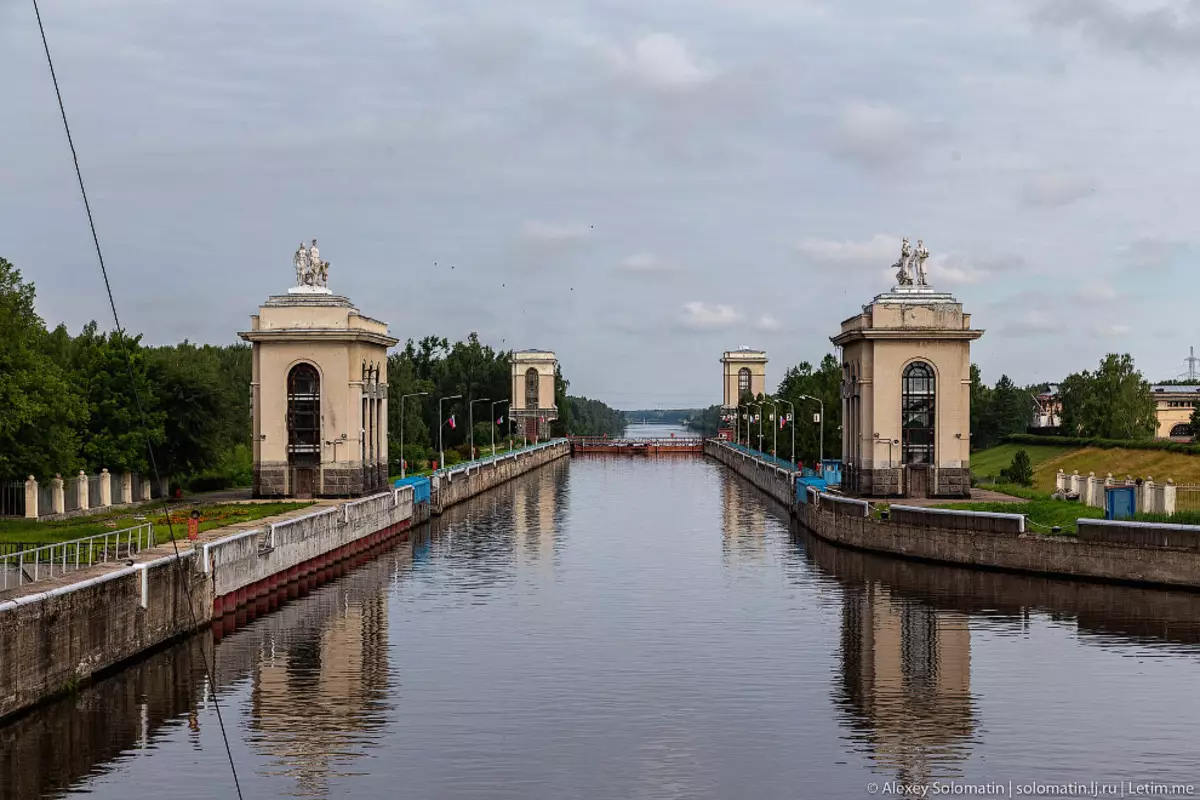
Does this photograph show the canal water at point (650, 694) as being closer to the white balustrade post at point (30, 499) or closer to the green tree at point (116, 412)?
the white balustrade post at point (30, 499)

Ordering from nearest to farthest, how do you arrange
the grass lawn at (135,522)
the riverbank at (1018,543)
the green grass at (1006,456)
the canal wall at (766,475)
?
the grass lawn at (135,522) → the riverbank at (1018,543) → the canal wall at (766,475) → the green grass at (1006,456)

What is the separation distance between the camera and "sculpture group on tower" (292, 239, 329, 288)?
76562mm

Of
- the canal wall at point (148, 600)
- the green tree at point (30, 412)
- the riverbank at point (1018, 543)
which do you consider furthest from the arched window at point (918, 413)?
the green tree at point (30, 412)

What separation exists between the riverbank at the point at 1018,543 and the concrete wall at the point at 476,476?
2940 centimetres

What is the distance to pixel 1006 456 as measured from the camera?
130375 mm

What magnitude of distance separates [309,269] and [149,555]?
38.5 m

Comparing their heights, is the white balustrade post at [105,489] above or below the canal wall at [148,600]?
above

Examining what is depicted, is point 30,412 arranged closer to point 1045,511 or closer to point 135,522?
point 135,522

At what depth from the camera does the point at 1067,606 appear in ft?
153

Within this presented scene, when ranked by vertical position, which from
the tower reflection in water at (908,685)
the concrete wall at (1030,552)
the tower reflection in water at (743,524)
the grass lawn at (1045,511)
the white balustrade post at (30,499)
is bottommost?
the tower reflection in water at (908,685)

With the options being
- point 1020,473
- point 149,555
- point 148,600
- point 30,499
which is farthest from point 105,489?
point 1020,473

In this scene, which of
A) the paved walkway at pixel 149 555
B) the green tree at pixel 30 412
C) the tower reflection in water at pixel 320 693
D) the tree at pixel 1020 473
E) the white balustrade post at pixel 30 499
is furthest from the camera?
the tree at pixel 1020 473

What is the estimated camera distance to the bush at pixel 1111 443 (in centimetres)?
A: 9831

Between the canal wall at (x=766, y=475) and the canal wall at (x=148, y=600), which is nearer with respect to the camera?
the canal wall at (x=148, y=600)
